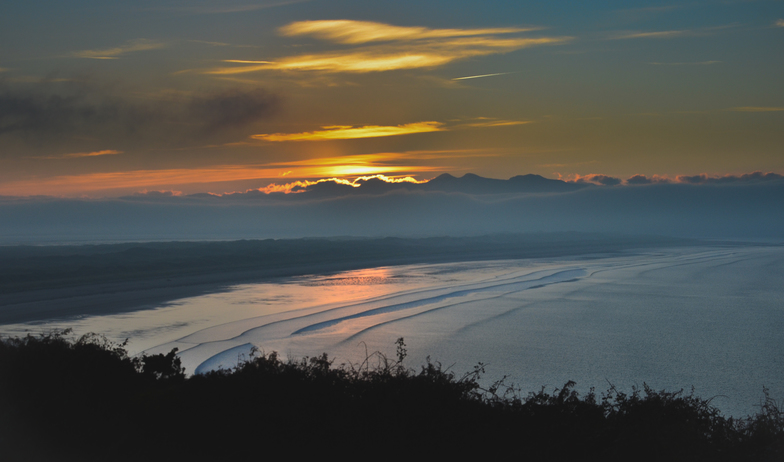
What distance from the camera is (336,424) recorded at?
6.54 metres

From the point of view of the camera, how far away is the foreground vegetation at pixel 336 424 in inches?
240

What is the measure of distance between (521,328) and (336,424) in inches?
574

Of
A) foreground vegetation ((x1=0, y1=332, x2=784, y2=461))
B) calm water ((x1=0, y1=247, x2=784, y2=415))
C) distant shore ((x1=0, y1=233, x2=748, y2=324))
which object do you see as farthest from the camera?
distant shore ((x1=0, y1=233, x2=748, y2=324))

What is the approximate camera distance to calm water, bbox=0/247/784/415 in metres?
14.3

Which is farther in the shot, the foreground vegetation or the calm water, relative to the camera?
the calm water

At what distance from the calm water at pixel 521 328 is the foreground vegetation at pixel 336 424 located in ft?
19.1

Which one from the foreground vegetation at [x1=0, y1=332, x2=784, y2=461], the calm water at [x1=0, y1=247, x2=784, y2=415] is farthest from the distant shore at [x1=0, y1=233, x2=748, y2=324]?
the foreground vegetation at [x1=0, y1=332, x2=784, y2=461]

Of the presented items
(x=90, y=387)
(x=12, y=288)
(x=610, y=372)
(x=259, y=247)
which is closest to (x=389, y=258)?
(x=259, y=247)

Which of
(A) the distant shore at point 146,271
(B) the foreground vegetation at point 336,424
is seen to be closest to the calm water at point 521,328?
(A) the distant shore at point 146,271

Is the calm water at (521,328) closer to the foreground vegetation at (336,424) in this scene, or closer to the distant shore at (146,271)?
the distant shore at (146,271)

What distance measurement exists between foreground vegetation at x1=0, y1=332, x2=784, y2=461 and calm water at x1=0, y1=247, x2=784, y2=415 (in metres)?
5.83

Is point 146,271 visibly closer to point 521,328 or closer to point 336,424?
point 521,328

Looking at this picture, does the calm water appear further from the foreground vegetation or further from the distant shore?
the foreground vegetation

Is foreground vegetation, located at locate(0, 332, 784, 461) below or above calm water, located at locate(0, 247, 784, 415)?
above
